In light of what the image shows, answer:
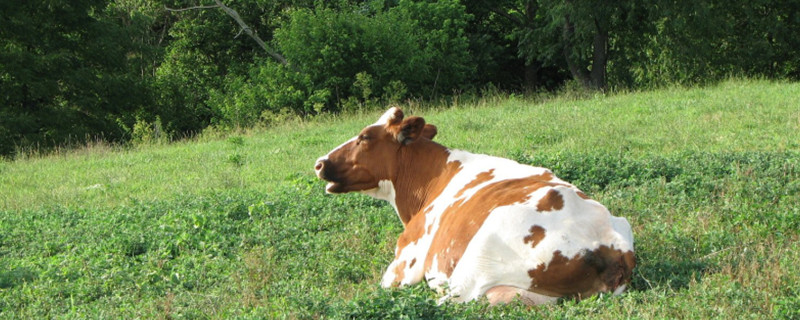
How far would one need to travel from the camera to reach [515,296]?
568cm

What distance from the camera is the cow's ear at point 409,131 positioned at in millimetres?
7488

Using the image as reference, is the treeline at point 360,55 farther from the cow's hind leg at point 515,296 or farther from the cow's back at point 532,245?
the cow's hind leg at point 515,296

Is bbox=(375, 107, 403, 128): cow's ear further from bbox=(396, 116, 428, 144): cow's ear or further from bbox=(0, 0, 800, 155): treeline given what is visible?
bbox=(0, 0, 800, 155): treeline

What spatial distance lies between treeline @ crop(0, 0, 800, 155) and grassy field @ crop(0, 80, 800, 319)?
10192 mm

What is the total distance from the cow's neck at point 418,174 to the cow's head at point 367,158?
7 centimetres

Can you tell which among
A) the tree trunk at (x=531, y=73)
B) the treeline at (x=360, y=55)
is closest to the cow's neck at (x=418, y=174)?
the treeline at (x=360, y=55)

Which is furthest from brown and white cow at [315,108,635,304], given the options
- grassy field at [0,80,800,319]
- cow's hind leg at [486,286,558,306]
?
grassy field at [0,80,800,319]

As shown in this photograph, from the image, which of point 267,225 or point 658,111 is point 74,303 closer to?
point 267,225

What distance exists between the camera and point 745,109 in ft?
51.8

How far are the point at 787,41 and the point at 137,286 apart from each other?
102 feet

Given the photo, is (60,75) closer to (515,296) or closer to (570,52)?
(570,52)

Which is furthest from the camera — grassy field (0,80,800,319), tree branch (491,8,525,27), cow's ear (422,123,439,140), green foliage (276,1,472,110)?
tree branch (491,8,525,27)

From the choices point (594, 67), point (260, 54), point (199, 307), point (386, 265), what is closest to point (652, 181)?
point (386, 265)

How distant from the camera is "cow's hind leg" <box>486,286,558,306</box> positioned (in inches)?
224
